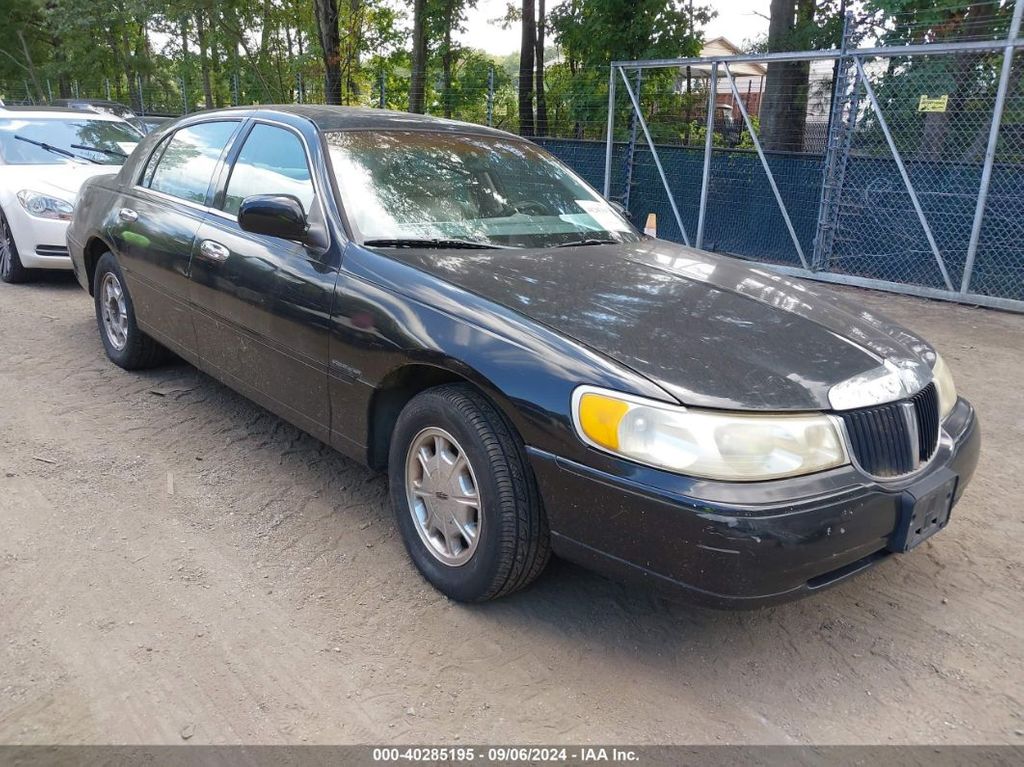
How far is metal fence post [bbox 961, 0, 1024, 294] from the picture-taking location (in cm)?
755

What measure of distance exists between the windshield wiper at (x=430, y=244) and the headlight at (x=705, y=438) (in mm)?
1189

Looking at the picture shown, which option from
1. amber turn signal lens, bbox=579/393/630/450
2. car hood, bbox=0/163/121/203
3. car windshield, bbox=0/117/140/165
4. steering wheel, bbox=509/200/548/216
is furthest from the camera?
car windshield, bbox=0/117/140/165

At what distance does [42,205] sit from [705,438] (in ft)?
23.5

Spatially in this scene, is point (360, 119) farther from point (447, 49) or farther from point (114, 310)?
point (447, 49)

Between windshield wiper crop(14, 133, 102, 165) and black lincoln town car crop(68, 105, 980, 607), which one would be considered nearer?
black lincoln town car crop(68, 105, 980, 607)

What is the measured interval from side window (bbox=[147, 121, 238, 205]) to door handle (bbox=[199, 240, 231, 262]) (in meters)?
0.33

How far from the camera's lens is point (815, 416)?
249cm

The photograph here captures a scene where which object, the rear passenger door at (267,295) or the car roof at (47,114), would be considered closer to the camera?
the rear passenger door at (267,295)

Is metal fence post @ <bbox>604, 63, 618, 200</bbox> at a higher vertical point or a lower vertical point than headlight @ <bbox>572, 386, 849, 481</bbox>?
higher

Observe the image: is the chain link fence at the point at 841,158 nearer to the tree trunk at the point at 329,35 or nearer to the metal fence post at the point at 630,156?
the metal fence post at the point at 630,156

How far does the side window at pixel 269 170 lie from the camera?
368 centimetres

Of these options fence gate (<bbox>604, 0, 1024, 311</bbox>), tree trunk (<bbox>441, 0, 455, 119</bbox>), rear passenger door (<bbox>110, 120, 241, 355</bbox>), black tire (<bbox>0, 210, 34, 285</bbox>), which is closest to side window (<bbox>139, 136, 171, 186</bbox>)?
rear passenger door (<bbox>110, 120, 241, 355</bbox>)

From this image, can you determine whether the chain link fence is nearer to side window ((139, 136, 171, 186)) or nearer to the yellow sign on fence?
the yellow sign on fence

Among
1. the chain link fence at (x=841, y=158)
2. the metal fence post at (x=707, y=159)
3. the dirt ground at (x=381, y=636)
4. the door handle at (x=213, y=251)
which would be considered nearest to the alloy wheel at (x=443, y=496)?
the dirt ground at (x=381, y=636)
